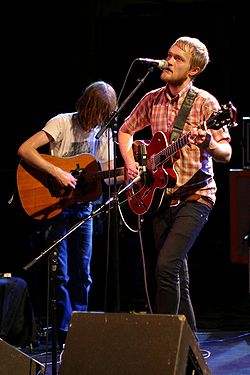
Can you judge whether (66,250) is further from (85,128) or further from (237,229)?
(237,229)

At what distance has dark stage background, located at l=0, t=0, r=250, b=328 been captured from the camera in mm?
7312

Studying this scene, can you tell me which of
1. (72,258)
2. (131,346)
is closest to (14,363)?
(131,346)

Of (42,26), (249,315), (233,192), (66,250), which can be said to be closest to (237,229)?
(233,192)

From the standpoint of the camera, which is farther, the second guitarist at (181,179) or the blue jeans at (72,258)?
the blue jeans at (72,258)

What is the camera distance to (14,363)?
3596 mm

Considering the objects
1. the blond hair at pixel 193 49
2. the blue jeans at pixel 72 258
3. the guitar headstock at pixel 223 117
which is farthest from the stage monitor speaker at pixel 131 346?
the blue jeans at pixel 72 258

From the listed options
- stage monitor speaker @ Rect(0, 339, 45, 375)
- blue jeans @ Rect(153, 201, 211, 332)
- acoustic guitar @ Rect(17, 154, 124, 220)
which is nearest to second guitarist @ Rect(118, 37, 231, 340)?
blue jeans @ Rect(153, 201, 211, 332)

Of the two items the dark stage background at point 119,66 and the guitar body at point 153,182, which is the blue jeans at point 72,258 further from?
the dark stage background at point 119,66

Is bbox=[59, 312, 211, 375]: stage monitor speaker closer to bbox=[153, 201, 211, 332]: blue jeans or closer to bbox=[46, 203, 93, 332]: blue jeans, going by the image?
bbox=[153, 201, 211, 332]: blue jeans

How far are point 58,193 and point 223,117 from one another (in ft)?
5.87

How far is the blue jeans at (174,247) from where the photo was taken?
15.6 feet

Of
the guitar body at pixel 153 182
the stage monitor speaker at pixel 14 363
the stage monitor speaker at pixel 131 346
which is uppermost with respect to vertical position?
the guitar body at pixel 153 182

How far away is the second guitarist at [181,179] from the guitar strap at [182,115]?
0.09 ft

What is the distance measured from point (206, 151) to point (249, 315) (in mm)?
2893
